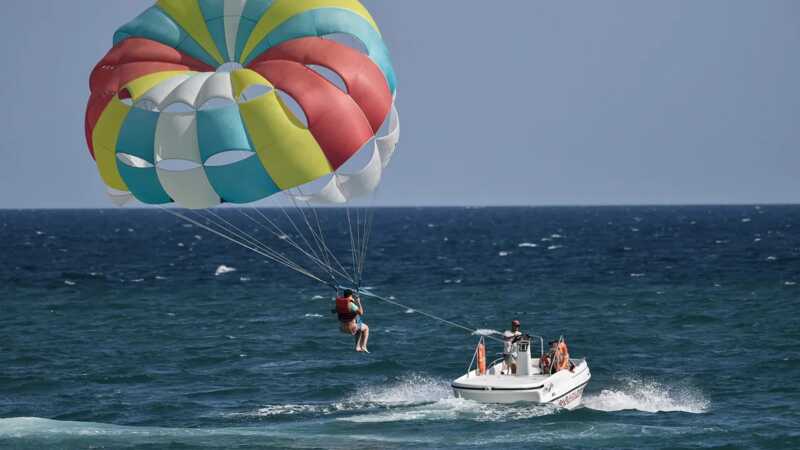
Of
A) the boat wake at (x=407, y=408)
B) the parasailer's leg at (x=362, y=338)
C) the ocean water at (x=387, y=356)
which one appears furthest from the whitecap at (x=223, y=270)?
the parasailer's leg at (x=362, y=338)

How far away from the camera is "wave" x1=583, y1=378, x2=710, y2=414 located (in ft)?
111

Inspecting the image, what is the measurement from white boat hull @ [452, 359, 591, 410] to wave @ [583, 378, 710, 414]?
4.60 feet

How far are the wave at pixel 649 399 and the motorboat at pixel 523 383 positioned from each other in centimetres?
115

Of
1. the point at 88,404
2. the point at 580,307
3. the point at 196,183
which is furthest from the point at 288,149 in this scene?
the point at 580,307

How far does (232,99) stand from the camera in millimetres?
26406

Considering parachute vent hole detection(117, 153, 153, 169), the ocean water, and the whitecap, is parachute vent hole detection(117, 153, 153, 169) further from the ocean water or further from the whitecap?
the whitecap

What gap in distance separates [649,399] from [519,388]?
5778 mm

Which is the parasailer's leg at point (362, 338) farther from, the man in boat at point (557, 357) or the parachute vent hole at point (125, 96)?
the parachute vent hole at point (125, 96)

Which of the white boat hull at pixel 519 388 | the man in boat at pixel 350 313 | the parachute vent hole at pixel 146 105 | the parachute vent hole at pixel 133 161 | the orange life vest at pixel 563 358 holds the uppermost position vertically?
the parachute vent hole at pixel 146 105

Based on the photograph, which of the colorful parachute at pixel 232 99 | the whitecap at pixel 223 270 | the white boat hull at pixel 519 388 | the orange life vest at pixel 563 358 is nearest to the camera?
the colorful parachute at pixel 232 99

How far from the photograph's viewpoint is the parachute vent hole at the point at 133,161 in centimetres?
2809

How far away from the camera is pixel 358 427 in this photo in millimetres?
31000

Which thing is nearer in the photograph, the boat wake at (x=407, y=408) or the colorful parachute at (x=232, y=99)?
the colorful parachute at (x=232, y=99)

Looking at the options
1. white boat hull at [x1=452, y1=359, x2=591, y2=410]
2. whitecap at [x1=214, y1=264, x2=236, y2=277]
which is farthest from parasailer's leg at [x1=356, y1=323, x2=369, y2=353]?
whitecap at [x1=214, y1=264, x2=236, y2=277]
